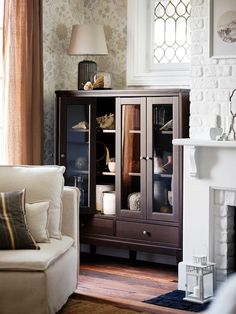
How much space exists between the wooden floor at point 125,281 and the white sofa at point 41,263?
34cm

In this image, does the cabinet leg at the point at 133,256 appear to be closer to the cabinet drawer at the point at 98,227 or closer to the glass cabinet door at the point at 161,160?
the cabinet drawer at the point at 98,227

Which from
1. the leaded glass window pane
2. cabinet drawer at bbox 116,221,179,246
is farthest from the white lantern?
the leaded glass window pane

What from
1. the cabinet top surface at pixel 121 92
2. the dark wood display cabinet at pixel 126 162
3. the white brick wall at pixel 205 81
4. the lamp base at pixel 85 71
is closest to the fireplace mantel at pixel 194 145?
the white brick wall at pixel 205 81

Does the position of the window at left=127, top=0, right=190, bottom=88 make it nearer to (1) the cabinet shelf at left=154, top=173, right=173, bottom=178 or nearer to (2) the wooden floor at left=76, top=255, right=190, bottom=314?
(1) the cabinet shelf at left=154, top=173, right=173, bottom=178

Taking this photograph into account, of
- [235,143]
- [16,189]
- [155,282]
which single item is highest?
[235,143]

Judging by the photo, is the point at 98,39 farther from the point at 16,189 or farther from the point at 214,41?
the point at 16,189

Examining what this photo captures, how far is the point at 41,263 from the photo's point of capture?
12.3 feet

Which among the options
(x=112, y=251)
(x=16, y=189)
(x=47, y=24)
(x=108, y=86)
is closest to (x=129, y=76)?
(x=108, y=86)

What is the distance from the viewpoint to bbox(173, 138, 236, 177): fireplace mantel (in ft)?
14.6

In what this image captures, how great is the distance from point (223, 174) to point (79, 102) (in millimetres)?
1499

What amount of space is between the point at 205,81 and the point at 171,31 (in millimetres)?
903

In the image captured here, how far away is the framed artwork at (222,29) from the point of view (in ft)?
15.2

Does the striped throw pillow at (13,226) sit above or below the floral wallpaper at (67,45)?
A: below

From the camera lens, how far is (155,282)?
193 inches
